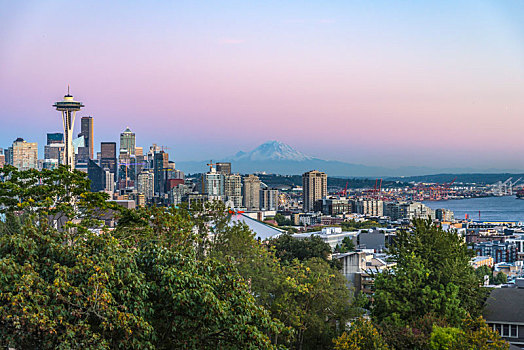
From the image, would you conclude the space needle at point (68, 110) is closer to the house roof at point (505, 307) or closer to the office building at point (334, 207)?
the office building at point (334, 207)

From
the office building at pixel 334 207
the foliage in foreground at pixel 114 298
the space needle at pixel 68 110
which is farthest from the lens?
the office building at pixel 334 207

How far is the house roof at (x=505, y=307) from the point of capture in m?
22.8

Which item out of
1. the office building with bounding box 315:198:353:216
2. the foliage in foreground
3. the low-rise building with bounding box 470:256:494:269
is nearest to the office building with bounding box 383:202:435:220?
the office building with bounding box 315:198:353:216

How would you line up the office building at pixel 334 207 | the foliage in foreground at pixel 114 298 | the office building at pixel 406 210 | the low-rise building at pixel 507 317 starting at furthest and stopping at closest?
the office building at pixel 334 207
the office building at pixel 406 210
the low-rise building at pixel 507 317
the foliage in foreground at pixel 114 298

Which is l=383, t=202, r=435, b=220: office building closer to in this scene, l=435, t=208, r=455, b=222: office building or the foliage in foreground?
l=435, t=208, r=455, b=222: office building

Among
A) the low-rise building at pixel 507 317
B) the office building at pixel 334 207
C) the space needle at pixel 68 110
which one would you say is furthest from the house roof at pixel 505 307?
the office building at pixel 334 207

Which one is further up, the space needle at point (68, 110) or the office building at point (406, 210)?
the space needle at point (68, 110)

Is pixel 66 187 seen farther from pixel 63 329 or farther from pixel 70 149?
pixel 70 149

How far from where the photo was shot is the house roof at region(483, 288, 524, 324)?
22781 mm

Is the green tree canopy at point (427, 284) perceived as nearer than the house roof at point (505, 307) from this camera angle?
Yes

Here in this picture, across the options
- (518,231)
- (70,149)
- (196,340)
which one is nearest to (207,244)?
(196,340)

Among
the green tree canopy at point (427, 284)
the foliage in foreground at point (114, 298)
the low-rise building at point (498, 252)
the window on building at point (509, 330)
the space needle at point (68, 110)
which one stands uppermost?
the space needle at point (68, 110)

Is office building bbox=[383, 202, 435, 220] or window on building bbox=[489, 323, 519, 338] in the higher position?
window on building bbox=[489, 323, 519, 338]

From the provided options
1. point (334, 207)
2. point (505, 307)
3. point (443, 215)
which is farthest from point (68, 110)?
point (505, 307)
